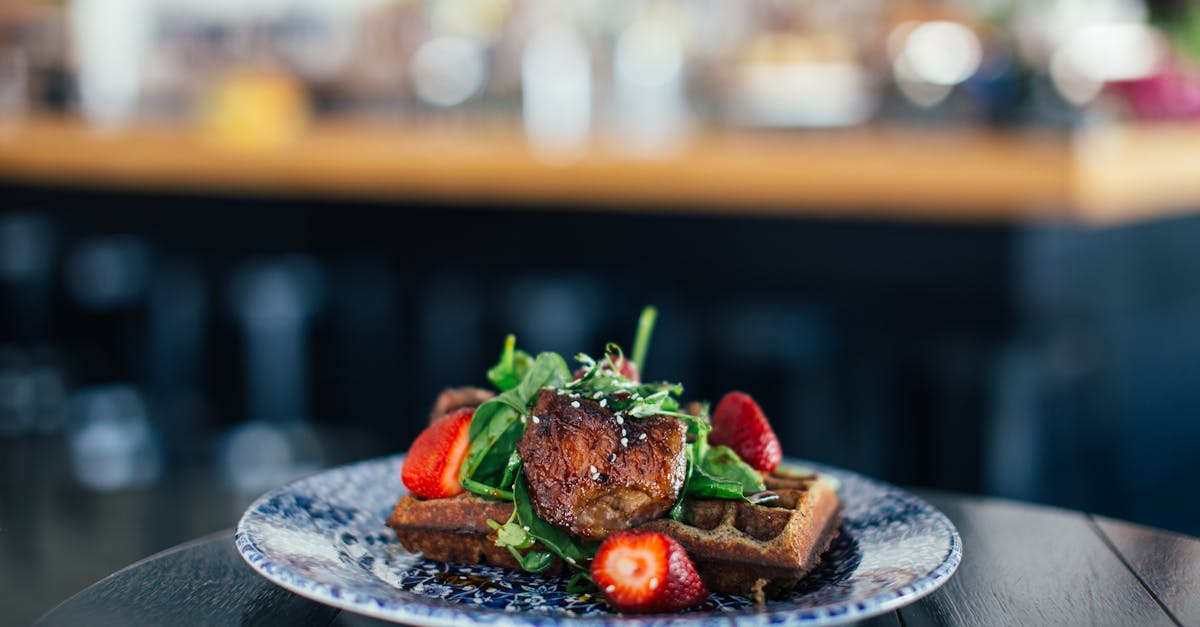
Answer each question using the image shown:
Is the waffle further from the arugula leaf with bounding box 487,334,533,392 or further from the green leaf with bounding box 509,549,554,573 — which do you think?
the arugula leaf with bounding box 487,334,533,392

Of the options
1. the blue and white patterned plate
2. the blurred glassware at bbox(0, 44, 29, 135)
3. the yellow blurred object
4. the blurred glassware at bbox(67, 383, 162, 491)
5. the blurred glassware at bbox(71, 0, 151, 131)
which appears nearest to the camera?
the blue and white patterned plate

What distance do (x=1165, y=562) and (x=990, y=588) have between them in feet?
0.65

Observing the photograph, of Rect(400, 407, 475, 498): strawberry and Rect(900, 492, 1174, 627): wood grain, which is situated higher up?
Rect(400, 407, 475, 498): strawberry

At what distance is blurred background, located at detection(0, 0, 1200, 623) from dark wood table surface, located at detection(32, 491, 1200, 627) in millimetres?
1886

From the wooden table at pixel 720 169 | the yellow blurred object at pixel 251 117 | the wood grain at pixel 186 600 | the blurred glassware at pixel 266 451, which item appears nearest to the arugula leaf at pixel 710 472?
the wood grain at pixel 186 600

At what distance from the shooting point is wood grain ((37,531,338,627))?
1035mm

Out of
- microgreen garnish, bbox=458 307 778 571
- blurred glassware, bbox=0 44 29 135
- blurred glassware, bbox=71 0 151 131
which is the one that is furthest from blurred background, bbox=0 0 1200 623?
blurred glassware, bbox=71 0 151 131

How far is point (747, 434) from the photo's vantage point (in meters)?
1.19

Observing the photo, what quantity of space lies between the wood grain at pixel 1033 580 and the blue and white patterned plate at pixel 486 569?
0.06 meters

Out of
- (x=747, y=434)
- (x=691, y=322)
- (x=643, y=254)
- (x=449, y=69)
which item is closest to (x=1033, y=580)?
(x=747, y=434)

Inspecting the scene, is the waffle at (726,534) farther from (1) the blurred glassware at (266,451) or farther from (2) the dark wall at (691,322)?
(1) the blurred glassware at (266,451)

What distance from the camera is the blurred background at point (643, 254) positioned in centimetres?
347

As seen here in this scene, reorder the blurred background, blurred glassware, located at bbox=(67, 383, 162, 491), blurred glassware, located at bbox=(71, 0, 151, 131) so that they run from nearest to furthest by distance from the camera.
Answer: the blurred background, blurred glassware, located at bbox=(67, 383, 162, 491), blurred glassware, located at bbox=(71, 0, 151, 131)

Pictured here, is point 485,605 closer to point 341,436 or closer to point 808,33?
point 341,436
